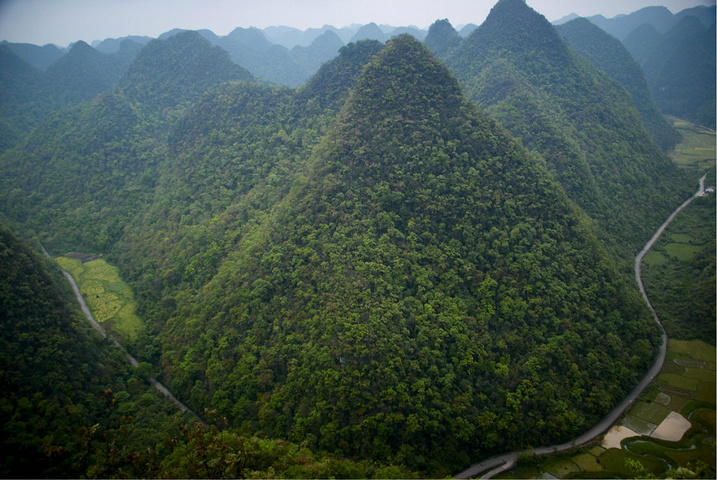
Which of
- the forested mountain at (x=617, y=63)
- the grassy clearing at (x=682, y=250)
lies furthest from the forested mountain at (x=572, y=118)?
the forested mountain at (x=617, y=63)

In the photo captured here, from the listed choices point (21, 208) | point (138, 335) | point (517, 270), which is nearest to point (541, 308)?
point (517, 270)

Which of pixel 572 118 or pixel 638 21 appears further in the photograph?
pixel 638 21

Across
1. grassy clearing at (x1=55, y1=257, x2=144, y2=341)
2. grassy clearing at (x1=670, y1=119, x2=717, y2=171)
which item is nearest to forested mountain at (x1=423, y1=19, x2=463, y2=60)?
grassy clearing at (x1=670, y1=119, x2=717, y2=171)

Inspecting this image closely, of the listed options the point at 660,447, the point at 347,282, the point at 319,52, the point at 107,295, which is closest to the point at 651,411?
the point at 660,447

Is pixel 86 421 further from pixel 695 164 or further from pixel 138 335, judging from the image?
pixel 695 164

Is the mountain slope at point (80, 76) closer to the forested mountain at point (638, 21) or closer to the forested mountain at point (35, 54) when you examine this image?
the forested mountain at point (35, 54)

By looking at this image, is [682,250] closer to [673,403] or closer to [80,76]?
[673,403]

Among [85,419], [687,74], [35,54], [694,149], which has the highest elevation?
[687,74]
